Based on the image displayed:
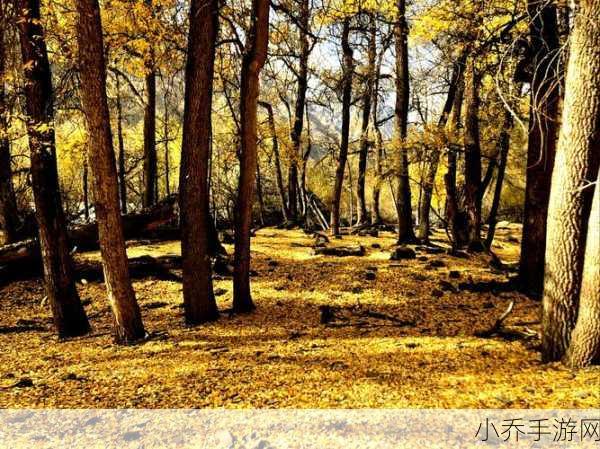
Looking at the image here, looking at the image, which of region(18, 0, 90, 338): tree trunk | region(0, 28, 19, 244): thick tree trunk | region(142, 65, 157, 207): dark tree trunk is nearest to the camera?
region(18, 0, 90, 338): tree trunk

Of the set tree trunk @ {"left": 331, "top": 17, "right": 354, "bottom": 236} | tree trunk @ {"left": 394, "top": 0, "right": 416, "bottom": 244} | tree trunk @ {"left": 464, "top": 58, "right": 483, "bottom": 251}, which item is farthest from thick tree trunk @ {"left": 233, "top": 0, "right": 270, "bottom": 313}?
tree trunk @ {"left": 331, "top": 17, "right": 354, "bottom": 236}

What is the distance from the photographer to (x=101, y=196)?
587 centimetres

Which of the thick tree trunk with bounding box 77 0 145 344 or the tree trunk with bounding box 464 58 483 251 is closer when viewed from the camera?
the thick tree trunk with bounding box 77 0 145 344

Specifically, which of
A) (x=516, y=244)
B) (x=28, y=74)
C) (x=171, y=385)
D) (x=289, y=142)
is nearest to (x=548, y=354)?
(x=171, y=385)

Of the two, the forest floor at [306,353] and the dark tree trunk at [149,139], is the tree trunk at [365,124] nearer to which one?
the dark tree trunk at [149,139]

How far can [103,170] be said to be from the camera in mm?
5742

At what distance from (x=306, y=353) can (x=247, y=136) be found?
11.9 feet

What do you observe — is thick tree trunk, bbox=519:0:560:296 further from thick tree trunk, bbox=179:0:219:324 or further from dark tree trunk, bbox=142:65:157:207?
dark tree trunk, bbox=142:65:157:207

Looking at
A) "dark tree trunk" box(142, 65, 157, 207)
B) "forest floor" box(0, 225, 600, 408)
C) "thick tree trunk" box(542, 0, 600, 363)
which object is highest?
"dark tree trunk" box(142, 65, 157, 207)

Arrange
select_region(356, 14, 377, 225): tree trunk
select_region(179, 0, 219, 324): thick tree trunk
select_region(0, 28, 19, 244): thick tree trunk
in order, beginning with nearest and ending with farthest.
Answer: select_region(179, 0, 219, 324): thick tree trunk
select_region(0, 28, 19, 244): thick tree trunk
select_region(356, 14, 377, 225): tree trunk

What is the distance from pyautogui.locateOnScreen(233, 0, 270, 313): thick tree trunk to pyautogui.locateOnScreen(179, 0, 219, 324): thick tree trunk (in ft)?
1.77

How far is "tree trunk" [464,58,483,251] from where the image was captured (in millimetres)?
10953

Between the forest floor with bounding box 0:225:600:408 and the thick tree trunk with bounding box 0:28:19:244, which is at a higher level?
the thick tree trunk with bounding box 0:28:19:244

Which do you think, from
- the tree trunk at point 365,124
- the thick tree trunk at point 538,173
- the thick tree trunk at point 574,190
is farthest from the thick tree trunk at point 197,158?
the tree trunk at point 365,124
